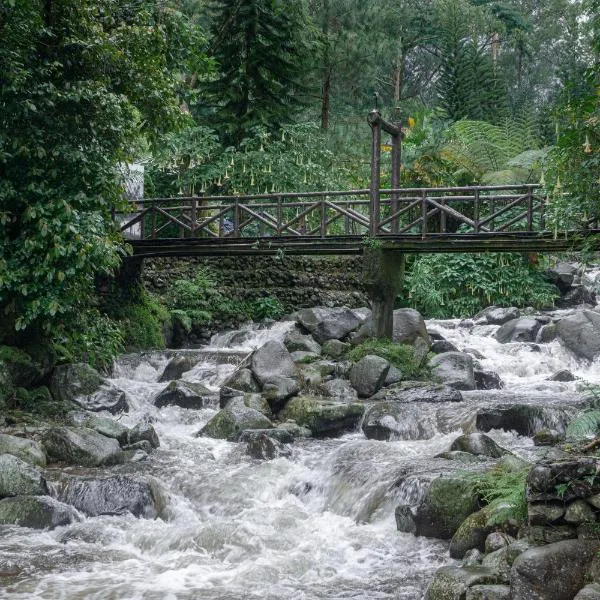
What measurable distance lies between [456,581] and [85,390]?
324 inches

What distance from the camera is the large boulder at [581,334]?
667 inches

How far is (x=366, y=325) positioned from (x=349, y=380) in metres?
2.31

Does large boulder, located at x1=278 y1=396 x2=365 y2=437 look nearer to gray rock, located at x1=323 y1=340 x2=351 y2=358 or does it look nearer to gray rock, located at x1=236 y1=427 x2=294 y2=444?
gray rock, located at x1=236 y1=427 x2=294 y2=444

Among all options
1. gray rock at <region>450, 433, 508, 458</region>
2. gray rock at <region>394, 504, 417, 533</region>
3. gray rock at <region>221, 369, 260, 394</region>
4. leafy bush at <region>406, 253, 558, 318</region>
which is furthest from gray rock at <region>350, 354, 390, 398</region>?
leafy bush at <region>406, 253, 558, 318</region>

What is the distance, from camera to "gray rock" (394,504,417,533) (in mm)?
7945

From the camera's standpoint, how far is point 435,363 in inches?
602

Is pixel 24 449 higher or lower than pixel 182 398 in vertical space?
lower

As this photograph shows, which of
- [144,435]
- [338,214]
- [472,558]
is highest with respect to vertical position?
[338,214]

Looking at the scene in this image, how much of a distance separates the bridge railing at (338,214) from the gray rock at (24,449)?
302 inches

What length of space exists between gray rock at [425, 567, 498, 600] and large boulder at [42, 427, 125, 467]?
5.07 meters

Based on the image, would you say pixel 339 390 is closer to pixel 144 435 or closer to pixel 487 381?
pixel 487 381

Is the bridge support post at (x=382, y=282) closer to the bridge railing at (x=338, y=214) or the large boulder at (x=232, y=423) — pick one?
the bridge railing at (x=338, y=214)

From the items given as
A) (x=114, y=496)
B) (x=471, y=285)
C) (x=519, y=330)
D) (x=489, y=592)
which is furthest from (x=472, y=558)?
(x=471, y=285)

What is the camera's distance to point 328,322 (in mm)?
17297
